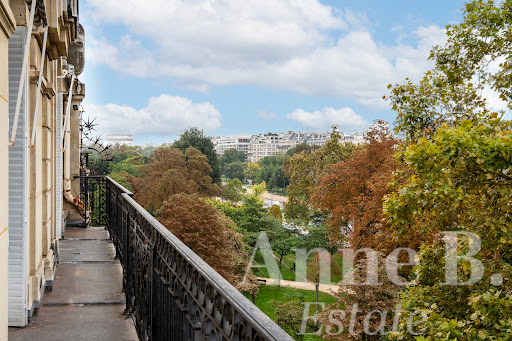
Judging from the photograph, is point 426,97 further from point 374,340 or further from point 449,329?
point 374,340

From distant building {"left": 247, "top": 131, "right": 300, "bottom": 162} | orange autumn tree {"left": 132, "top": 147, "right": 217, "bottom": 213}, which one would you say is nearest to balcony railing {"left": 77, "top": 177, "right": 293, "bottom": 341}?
orange autumn tree {"left": 132, "top": 147, "right": 217, "bottom": 213}

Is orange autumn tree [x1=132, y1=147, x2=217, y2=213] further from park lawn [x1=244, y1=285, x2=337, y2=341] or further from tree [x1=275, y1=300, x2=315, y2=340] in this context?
tree [x1=275, y1=300, x2=315, y2=340]

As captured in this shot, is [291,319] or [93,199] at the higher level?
[93,199]

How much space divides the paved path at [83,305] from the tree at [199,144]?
4458 cm

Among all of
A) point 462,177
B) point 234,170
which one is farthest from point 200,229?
point 234,170

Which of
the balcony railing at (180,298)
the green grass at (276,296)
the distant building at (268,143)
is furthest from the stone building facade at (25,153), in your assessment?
the distant building at (268,143)

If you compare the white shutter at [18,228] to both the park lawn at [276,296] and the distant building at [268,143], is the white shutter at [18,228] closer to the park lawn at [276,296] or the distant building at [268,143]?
the park lawn at [276,296]

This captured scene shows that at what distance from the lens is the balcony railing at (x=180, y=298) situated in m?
1.40

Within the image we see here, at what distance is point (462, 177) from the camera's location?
729 centimetres

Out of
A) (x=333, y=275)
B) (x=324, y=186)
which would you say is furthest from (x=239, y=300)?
(x=333, y=275)

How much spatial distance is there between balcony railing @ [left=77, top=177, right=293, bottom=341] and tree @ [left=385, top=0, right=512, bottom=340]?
15.0 feet

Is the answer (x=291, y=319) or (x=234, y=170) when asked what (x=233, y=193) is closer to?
(x=291, y=319)

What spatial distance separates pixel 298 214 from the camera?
129 feet

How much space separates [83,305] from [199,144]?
157ft
